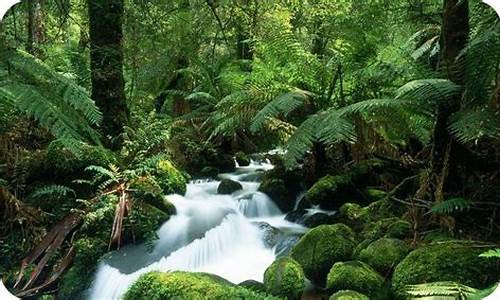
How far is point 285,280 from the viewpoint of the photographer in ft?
8.11

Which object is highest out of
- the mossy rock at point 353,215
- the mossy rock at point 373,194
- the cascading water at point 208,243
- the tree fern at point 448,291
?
the tree fern at point 448,291

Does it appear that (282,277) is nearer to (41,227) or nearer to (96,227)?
(96,227)

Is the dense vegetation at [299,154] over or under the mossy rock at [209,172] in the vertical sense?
over

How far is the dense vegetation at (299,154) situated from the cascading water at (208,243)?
102 millimetres

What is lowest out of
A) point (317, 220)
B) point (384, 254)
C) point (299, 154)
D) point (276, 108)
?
point (317, 220)

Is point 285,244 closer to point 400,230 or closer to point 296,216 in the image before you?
point 296,216

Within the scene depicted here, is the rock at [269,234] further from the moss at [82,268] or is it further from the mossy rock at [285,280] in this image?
the moss at [82,268]

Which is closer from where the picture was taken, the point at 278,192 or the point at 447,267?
the point at 447,267

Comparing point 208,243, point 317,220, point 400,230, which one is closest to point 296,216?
point 317,220

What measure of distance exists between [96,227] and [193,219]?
0.75 meters

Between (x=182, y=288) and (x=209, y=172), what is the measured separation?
8.31 ft

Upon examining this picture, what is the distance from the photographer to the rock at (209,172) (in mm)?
4730

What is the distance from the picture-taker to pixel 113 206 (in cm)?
307

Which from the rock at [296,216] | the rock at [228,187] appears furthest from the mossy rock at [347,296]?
the rock at [228,187]
